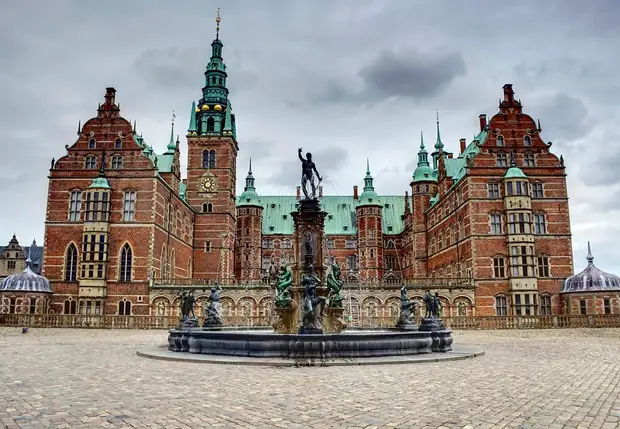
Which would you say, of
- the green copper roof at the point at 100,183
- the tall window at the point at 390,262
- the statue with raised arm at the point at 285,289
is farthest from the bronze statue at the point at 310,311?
the tall window at the point at 390,262

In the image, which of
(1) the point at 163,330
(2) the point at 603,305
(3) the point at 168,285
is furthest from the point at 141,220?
(2) the point at 603,305

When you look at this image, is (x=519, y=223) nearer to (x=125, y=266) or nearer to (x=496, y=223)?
(x=496, y=223)

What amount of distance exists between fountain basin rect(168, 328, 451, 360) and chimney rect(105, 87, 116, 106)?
123 ft

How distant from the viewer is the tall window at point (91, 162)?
47500mm

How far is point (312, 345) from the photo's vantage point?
1507 cm

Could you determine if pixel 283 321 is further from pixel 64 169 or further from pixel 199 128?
pixel 199 128

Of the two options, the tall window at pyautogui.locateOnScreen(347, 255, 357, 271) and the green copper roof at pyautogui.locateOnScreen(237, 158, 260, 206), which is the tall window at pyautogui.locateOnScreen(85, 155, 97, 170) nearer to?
the green copper roof at pyautogui.locateOnScreen(237, 158, 260, 206)

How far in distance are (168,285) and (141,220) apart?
19.9 ft

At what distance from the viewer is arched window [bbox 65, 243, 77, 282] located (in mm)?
45438

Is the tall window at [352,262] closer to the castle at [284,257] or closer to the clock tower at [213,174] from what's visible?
the clock tower at [213,174]

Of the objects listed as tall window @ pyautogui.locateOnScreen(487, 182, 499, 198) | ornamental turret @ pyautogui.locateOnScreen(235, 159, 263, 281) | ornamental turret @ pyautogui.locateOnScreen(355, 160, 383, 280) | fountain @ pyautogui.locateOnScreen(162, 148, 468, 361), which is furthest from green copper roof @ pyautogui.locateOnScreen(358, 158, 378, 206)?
fountain @ pyautogui.locateOnScreen(162, 148, 468, 361)

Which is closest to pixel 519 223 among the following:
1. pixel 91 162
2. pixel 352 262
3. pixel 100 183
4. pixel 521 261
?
pixel 521 261

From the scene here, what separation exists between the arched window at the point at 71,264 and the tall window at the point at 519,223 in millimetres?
37087

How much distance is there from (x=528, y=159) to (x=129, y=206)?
35.3 metres
